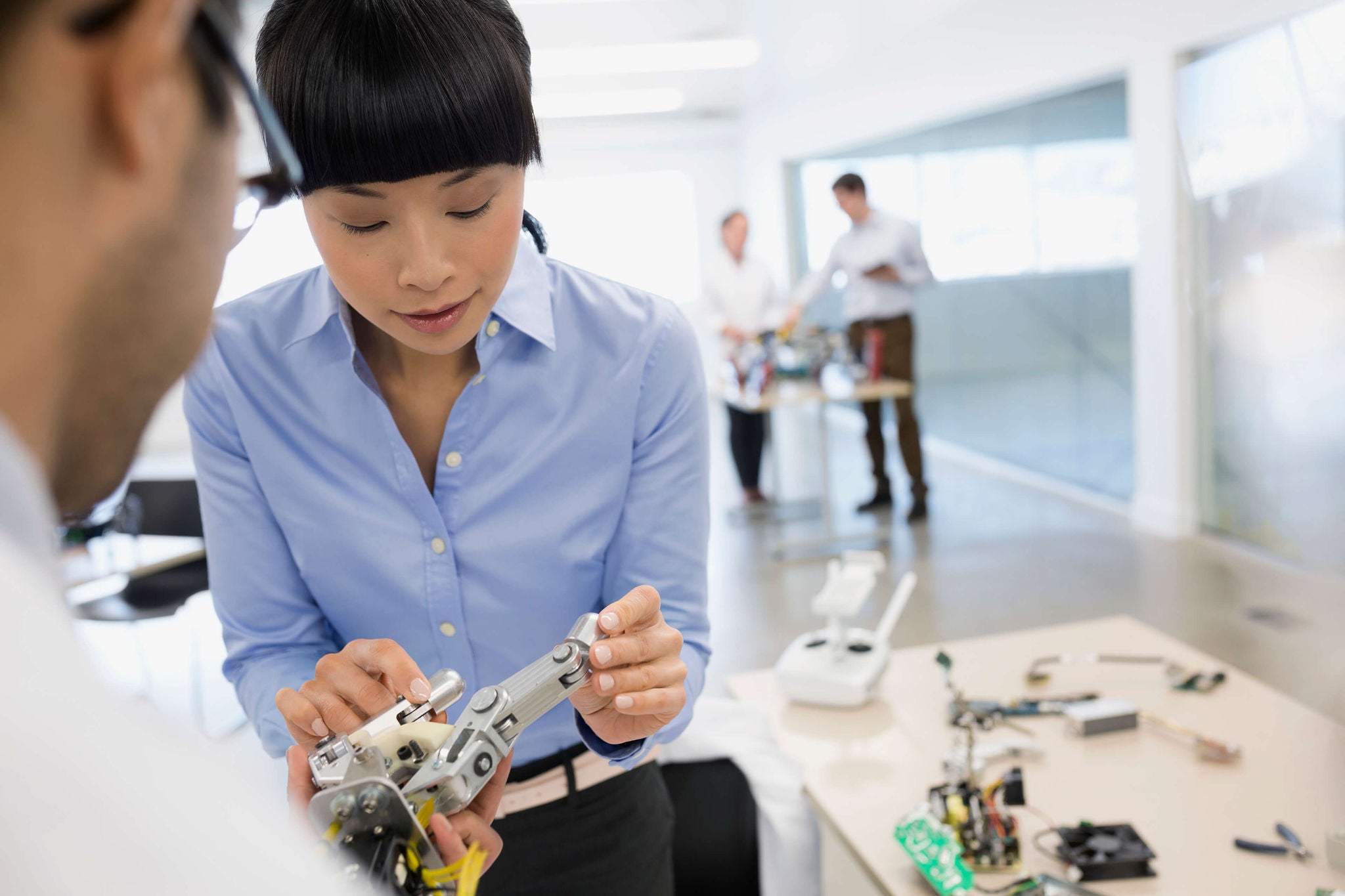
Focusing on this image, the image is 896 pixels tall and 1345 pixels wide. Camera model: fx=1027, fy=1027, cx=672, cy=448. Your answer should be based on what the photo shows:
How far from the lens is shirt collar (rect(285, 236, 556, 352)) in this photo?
104 cm

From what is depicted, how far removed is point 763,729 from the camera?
172 cm

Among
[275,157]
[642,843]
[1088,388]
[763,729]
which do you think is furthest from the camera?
[1088,388]

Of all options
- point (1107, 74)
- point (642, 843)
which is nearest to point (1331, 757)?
point (642, 843)

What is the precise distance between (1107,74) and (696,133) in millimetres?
7200

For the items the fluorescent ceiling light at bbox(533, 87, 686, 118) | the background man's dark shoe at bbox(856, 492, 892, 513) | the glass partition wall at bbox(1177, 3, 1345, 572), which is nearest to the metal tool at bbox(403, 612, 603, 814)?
the glass partition wall at bbox(1177, 3, 1345, 572)

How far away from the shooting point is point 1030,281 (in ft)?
20.0

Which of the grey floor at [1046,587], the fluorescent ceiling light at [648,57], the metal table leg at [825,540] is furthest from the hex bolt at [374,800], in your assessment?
the fluorescent ceiling light at [648,57]

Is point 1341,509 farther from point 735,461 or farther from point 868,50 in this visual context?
point 868,50

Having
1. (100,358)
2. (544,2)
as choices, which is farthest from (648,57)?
(100,358)

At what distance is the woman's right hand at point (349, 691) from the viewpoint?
854 mm

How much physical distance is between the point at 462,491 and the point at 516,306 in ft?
0.65

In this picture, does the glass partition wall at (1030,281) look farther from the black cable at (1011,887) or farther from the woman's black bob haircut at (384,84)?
the woman's black bob haircut at (384,84)

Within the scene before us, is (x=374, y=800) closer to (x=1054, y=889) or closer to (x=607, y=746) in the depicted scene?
(x=607, y=746)

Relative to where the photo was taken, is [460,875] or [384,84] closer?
[460,875]
